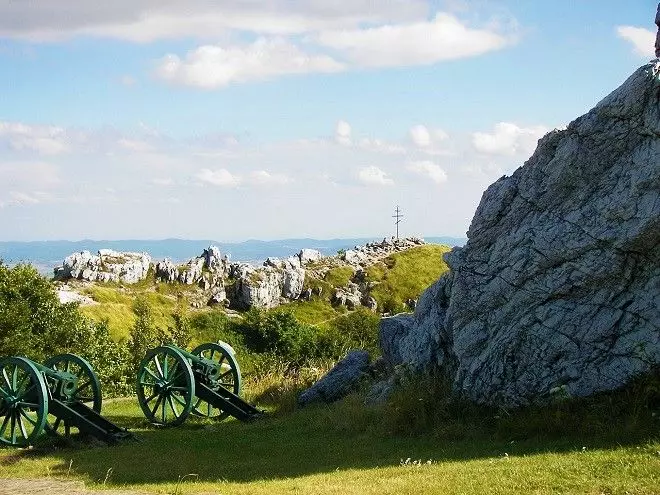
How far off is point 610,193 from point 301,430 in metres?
7.19

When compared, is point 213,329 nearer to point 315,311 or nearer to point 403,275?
point 315,311

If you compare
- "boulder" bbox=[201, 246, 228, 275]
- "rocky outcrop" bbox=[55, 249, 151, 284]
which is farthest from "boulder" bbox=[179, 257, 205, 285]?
"rocky outcrop" bbox=[55, 249, 151, 284]

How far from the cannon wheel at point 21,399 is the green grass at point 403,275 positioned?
56.1 m

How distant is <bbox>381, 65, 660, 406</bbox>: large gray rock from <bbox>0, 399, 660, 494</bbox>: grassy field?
1.50m

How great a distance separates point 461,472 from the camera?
10742mm

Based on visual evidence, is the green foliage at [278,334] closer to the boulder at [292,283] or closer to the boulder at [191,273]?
the boulder at [292,283]

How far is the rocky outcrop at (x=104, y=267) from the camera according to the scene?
69.2m

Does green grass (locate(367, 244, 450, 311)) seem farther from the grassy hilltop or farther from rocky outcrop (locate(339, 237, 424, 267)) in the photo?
the grassy hilltop

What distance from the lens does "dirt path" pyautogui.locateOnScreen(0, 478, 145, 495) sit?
1101 cm

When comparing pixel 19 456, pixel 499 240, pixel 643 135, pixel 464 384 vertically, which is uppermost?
pixel 643 135

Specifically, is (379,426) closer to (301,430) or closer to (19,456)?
(301,430)

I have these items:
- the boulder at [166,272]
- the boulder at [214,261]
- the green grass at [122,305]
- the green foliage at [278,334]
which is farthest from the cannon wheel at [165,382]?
the boulder at [214,261]

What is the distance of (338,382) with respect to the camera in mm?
20016

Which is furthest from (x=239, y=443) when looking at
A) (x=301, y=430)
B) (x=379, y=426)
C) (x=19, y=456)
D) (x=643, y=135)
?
(x=643, y=135)
